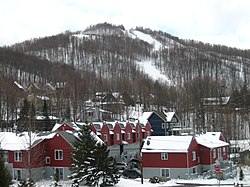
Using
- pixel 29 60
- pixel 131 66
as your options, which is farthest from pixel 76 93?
pixel 131 66

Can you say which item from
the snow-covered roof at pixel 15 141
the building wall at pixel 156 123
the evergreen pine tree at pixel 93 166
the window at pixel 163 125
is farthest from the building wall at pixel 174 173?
the building wall at pixel 156 123

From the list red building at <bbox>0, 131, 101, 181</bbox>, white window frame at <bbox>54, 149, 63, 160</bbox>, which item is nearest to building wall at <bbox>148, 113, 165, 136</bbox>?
red building at <bbox>0, 131, 101, 181</bbox>

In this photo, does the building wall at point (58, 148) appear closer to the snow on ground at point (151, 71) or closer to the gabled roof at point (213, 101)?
the gabled roof at point (213, 101)

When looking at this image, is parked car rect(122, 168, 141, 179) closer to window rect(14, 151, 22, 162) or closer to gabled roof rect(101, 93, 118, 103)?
window rect(14, 151, 22, 162)

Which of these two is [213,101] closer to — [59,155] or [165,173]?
[165,173]

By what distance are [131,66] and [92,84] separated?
6329 centimetres

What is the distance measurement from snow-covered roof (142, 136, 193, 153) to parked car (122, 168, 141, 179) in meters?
2.41

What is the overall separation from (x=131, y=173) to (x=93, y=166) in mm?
8037

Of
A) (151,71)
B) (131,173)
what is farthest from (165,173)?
(151,71)

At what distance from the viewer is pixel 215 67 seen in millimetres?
171000

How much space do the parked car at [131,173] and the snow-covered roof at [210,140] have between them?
7.72 metres

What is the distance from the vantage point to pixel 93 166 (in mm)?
35750

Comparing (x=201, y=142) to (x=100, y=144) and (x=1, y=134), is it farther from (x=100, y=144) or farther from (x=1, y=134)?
(x=1, y=134)

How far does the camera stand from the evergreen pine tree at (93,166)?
3550 centimetres
